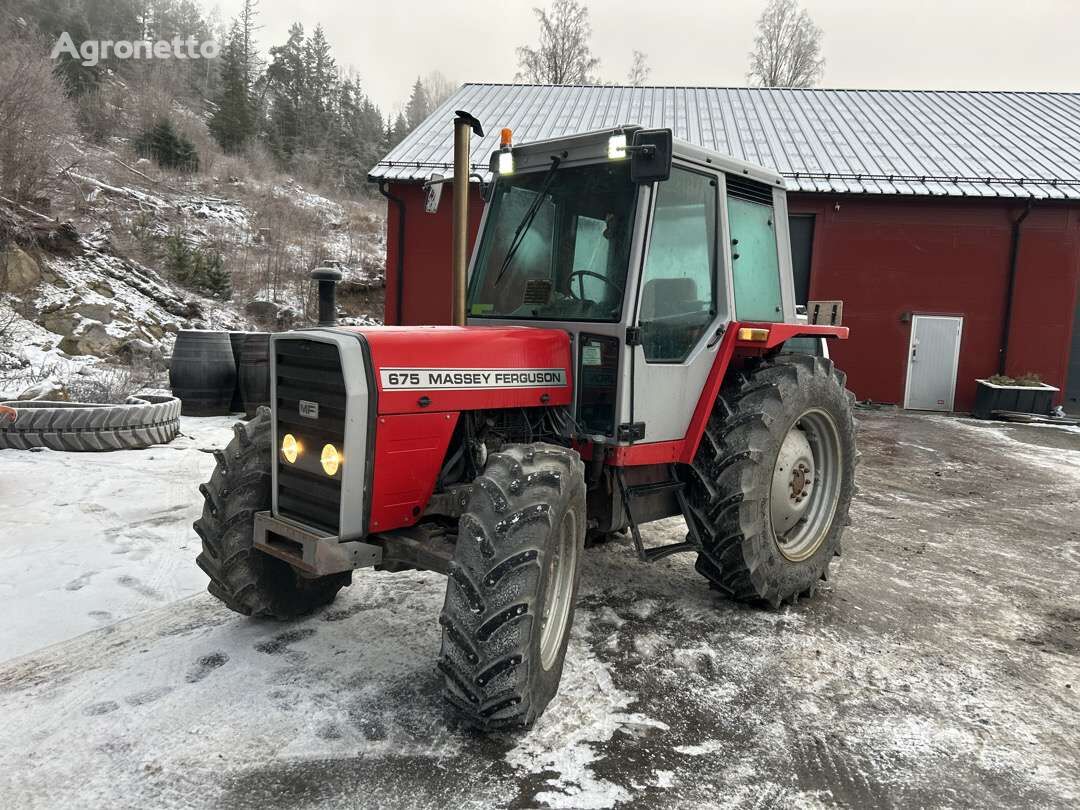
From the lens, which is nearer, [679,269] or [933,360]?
[679,269]

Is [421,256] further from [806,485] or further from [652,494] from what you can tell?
[652,494]

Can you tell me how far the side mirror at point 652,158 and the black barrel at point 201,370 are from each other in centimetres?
672

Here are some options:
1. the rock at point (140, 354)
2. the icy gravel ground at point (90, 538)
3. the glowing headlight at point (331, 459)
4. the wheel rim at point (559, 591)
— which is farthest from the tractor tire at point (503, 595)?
the rock at point (140, 354)

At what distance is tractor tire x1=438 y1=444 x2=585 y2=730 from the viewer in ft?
7.56

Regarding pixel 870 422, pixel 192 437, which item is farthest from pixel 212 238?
pixel 870 422

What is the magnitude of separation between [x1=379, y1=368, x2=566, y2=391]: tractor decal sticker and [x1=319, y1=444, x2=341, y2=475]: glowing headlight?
0.97 ft

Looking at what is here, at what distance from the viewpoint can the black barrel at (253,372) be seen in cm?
836

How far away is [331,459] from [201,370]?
641 cm

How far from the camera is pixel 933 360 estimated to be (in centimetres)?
1302

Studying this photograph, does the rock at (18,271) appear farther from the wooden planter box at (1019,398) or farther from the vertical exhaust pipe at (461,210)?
the wooden planter box at (1019,398)

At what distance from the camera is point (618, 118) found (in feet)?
53.1

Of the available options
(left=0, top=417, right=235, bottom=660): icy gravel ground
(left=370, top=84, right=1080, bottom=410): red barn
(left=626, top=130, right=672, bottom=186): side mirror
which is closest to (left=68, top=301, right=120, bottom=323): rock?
(left=370, top=84, right=1080, bottom=410): red barn

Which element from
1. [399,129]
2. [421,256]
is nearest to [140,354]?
[421,256]

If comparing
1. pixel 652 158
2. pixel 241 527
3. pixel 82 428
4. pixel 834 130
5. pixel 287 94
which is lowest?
pixel 82 428
